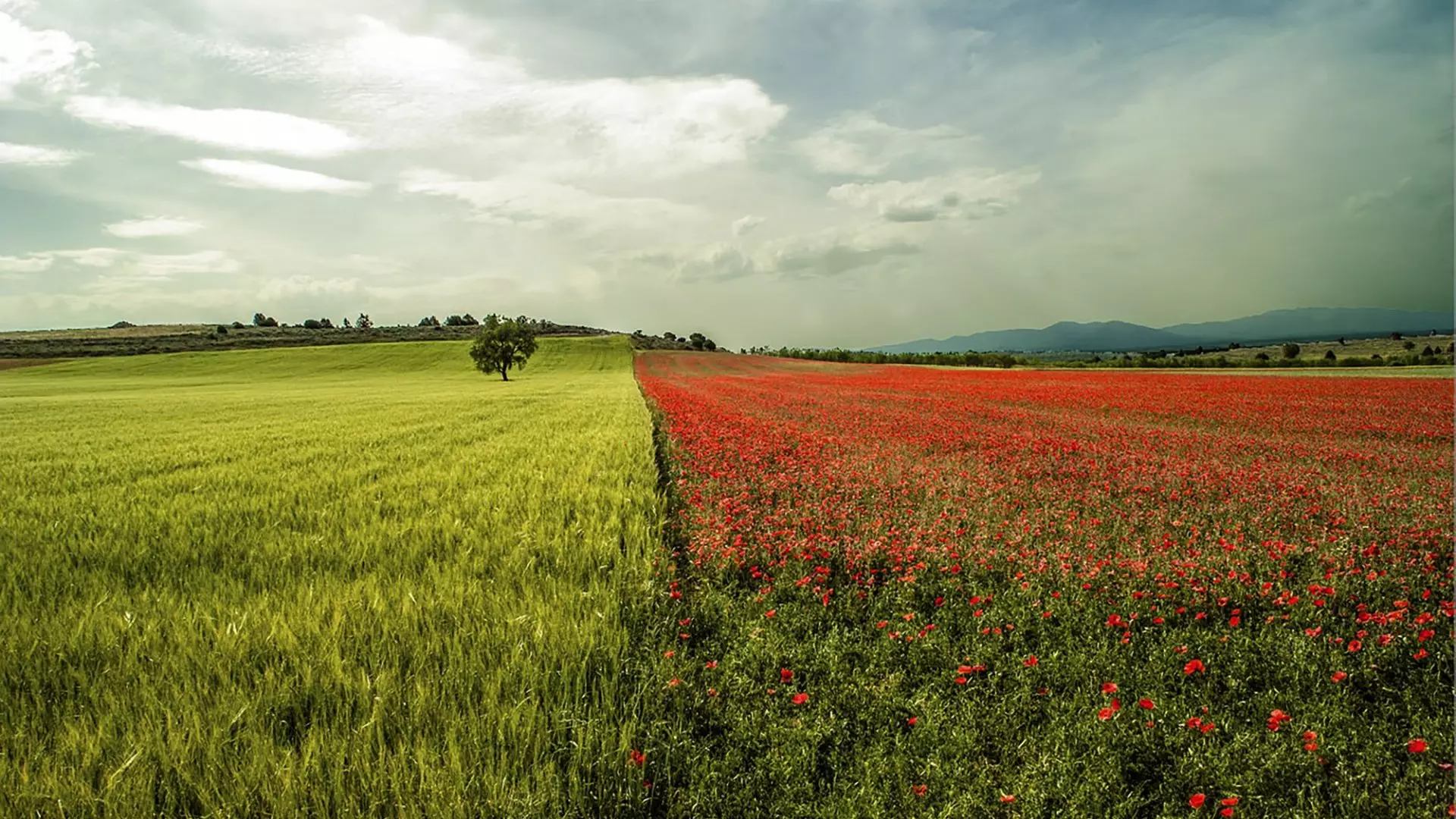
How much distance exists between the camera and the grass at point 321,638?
2572mm

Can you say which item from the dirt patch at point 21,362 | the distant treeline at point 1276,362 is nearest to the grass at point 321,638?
the distant treeline at point 1276,362

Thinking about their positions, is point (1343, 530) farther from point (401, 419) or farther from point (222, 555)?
point (401, 419)

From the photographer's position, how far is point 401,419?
786 inches

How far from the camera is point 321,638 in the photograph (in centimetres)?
380

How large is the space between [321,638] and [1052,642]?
549 cm

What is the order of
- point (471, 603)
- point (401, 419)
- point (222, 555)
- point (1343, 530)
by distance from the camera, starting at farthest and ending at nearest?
point (401, 419) → point (1343, 530) → point (222, 555) → point (471, 603)

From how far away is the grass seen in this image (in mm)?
2572

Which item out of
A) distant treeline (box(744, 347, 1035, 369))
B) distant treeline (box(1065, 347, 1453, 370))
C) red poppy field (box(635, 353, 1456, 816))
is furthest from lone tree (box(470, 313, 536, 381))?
distant treeline (box(1065, 347, 1453, 370))

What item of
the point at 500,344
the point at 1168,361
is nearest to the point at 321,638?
the point at 500,344

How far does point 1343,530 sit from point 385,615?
10.9m

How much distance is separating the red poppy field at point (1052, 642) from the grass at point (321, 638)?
0.56 m

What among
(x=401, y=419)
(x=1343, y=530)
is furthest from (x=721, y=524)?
(x=401, y=419)

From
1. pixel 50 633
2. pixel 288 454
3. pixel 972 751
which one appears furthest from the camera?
pixel 288 454

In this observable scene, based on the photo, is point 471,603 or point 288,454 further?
point 288,454
